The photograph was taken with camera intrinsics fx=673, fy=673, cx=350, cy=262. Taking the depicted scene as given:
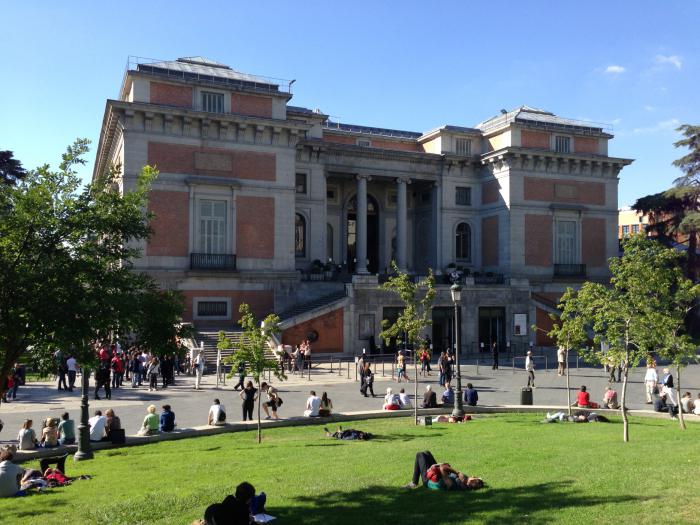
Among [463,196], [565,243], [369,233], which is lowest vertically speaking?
[565,243]

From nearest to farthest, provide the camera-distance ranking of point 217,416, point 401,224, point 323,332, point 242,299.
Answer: point 217,416 < point 323,332 < point 242,299 < point 401,224

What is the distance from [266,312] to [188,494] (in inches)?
1094

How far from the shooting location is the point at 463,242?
4991 cm

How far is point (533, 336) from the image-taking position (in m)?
42.5

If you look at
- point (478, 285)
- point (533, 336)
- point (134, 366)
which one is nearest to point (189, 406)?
point (134, 366)

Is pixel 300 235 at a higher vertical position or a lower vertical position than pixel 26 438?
higher

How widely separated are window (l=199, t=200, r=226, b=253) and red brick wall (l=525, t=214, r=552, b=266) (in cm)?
2122

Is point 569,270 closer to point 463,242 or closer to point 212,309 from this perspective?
point 463,242

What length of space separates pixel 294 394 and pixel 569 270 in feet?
94.2

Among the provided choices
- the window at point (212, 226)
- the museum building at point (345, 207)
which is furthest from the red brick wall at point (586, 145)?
the window at point (212, 226)

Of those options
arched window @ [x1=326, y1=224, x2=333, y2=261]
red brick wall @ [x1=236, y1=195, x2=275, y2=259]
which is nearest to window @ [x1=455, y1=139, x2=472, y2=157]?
arched window @ [x1=326, y1=224, x2=333, y2=261]

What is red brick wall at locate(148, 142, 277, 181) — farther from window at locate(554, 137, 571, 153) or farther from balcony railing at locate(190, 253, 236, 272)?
window at locate(554, 137, 571, 153)

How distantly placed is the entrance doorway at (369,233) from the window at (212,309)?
1320cm

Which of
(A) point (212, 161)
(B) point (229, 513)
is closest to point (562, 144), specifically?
(A) point (212, 161)
